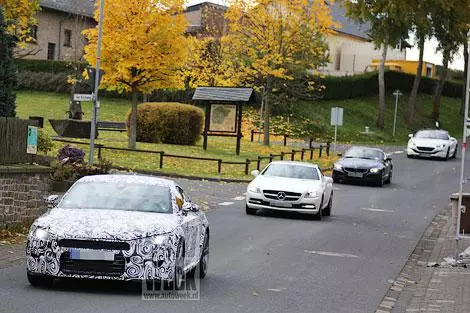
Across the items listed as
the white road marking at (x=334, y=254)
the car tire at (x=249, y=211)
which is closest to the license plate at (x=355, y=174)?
the car tire at (x=249, y=211)

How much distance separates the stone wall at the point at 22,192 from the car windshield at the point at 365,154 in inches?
823

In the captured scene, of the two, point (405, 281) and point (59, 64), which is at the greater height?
point (59, 64)

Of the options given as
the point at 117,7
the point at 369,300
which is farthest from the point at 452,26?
the point at 117,7

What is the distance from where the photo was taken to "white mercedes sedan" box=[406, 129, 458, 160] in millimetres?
50500

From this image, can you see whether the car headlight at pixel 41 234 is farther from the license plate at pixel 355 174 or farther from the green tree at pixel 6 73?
the license plate at pixel 355 174

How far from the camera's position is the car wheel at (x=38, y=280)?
11.1 m

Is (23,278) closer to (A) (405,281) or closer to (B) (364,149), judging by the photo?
(A) (405,281)

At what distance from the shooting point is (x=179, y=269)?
11.4 m

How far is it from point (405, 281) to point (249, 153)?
31.6 meters

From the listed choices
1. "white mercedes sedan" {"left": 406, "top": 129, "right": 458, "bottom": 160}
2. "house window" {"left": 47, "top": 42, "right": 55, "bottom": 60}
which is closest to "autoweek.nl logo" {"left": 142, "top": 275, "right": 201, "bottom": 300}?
"white mercedes sedan" {"left": 406, "top": 129, "right": 458, "bottom": 160}

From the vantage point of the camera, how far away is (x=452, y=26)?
1964 cm

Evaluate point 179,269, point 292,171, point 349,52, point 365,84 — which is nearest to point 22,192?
point 179,269

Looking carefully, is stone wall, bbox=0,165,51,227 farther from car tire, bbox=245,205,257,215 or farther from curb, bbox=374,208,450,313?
car tire, bbox=245,205,257,215

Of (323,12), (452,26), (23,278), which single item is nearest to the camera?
(23,278)
